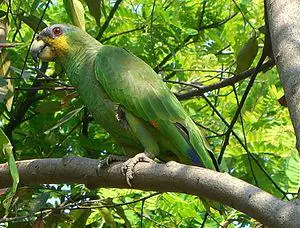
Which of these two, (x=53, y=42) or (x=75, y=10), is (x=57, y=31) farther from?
(x=75, y=10)

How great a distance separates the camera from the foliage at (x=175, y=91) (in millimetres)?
2576

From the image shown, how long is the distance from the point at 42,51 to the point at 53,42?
0.16 ft

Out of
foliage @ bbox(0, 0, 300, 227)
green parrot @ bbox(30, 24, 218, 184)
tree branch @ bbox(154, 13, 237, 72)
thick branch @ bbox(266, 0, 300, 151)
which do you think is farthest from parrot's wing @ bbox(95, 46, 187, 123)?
tree branch @ bbox(154, 13, 237, 72)

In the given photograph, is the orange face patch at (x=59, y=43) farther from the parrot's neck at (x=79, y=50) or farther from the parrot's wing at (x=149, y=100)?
the parrot's wing at (x=149, y=100)

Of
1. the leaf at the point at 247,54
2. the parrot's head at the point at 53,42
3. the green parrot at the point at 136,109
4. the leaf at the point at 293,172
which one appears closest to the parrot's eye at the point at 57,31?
the parrot's head at the point at 53,42

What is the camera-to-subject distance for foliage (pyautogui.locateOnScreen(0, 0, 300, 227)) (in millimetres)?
2576

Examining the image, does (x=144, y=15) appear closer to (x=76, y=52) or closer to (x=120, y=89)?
(x=76, y=52)

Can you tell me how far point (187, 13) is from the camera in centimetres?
302

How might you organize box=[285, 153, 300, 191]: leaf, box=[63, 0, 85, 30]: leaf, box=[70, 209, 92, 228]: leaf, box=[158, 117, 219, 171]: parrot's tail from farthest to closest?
box=[285, 153, 300, 191]: leaf < box=[70, 209, 92, 228]: leaf < box=[63, 0, 85, 30]: leaf < box=[158, 117, 219, 171]: parrot's tail

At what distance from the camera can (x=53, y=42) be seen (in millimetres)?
2238

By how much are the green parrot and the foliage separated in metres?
0.34

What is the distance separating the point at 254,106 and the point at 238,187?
6.06 feet

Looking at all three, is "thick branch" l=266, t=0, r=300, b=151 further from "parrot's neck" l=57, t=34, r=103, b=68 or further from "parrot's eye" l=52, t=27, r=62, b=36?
"parrot's eye" l=52, t=27, r=62, b=36

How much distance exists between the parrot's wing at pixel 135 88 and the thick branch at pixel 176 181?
294 mm
